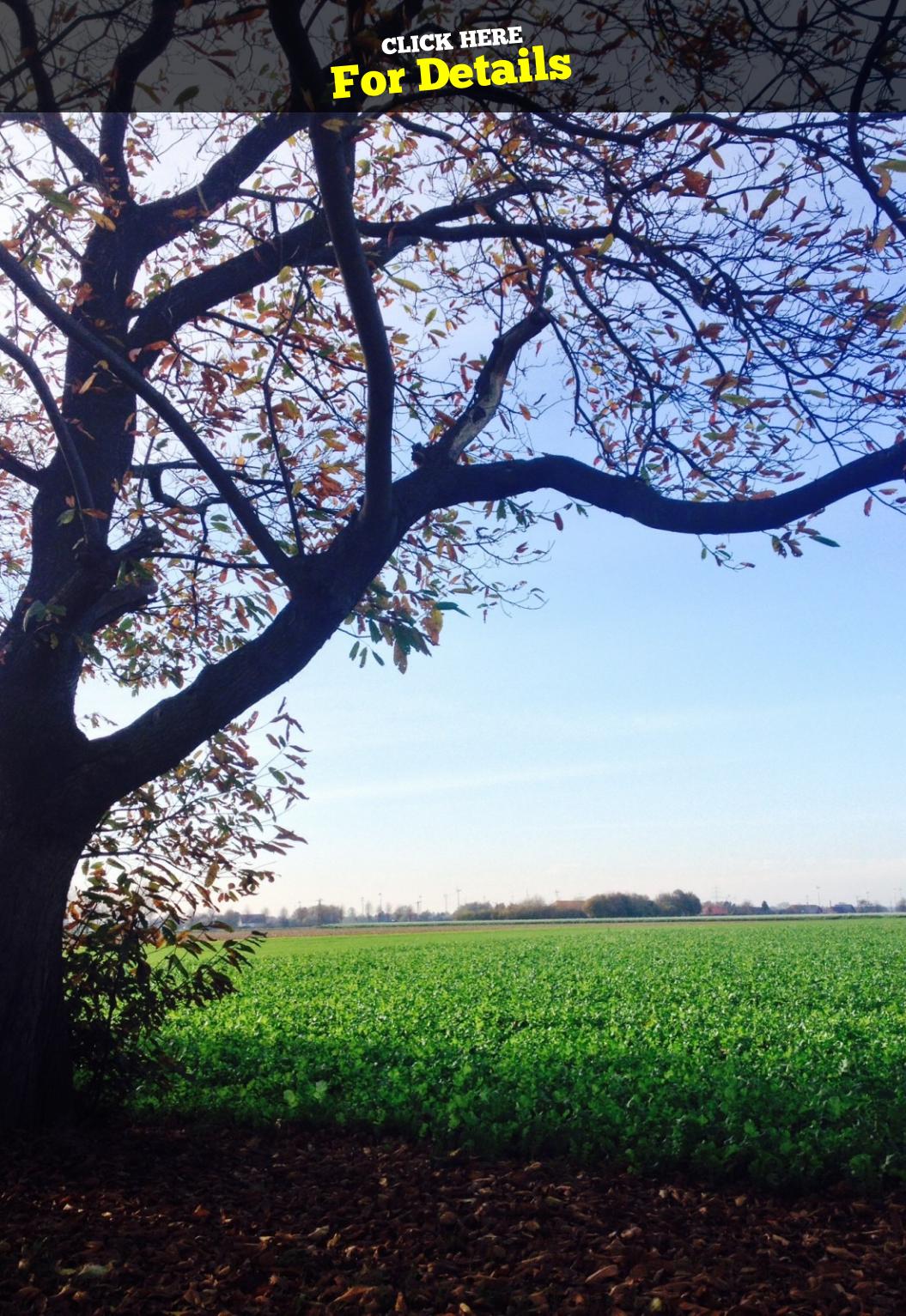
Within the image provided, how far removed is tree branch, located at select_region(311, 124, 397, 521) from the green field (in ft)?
16.7

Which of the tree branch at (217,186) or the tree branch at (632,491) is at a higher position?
the tree branch at (217,186)

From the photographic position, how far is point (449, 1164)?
24.4 ft

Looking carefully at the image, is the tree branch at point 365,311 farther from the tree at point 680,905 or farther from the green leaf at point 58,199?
the tree at point 680,905

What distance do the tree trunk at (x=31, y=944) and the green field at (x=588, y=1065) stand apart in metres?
1.97

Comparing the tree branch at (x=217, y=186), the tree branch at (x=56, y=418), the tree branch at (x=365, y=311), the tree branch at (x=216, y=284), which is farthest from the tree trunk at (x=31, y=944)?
the tree branch at (x=217, y=186)

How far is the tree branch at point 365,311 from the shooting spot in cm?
587

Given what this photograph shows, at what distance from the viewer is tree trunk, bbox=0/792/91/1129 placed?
7293mm

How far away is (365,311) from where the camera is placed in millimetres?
6355

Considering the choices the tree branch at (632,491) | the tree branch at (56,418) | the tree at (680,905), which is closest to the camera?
the tree branch at (632,491)

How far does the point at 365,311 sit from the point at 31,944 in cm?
509

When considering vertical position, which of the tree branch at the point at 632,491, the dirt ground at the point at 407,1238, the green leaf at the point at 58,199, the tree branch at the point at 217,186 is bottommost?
the dirt ground at the point at 407,1238

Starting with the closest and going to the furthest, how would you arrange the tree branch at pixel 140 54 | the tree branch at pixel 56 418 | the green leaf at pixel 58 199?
the green leaf at pixel 58 199, the tree branch at pixel 56 418, the tree branch at pixel 140 54

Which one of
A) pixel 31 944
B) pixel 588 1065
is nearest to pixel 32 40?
pixel 31 944

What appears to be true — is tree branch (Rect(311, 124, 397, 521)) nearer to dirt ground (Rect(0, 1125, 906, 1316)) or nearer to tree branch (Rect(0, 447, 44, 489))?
tree branch (Rect(0, 447, 44, 489))
